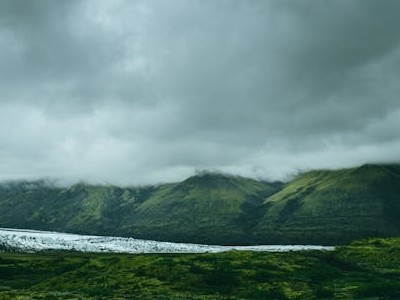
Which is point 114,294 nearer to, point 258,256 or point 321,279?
point 321,279

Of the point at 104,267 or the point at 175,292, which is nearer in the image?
the point at 175,292

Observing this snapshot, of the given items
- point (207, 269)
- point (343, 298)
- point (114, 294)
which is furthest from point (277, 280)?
point (114, 294)

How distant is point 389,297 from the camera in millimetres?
97500

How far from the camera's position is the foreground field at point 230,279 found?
10606 centimetres

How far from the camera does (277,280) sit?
126812 millimetres

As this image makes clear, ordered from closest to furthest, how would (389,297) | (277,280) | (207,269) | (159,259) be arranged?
(389,297), (277,280), (207,269), (159,259)

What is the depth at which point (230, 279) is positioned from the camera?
12850 centimetres

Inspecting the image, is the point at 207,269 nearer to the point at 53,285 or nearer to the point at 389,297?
the point at 53,285

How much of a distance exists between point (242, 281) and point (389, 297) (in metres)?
38.0

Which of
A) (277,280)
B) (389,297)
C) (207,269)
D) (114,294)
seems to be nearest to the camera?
(389,297)

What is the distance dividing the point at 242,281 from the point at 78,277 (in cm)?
4707

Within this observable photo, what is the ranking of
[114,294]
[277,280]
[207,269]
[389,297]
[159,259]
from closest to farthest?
1. [389,297]
2. [114,294]
3. [277,280]
4. [207,269]
5. [159,259]

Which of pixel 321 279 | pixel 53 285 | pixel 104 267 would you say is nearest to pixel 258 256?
pixel 321 279

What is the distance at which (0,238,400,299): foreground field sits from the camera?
10606 cm
